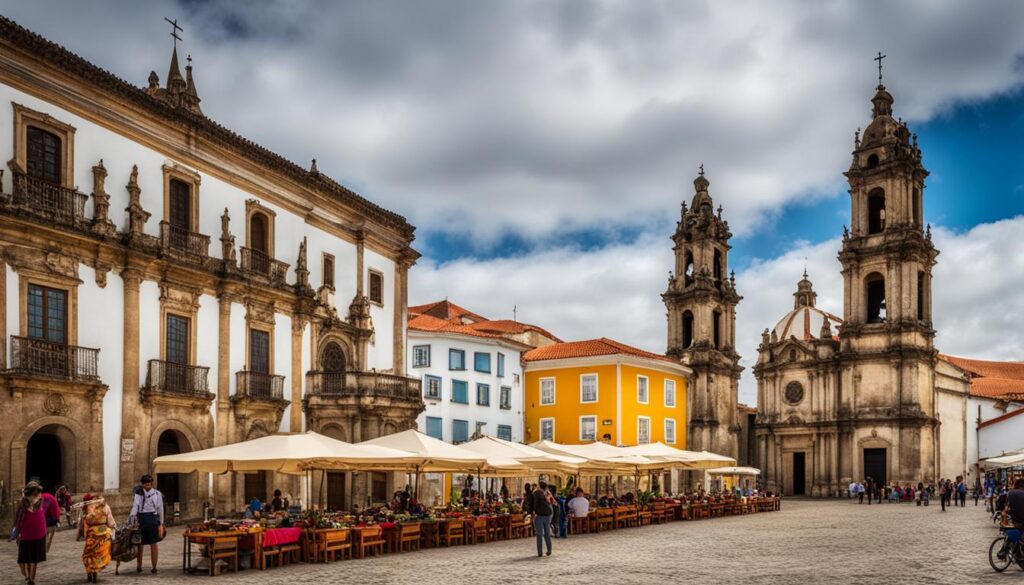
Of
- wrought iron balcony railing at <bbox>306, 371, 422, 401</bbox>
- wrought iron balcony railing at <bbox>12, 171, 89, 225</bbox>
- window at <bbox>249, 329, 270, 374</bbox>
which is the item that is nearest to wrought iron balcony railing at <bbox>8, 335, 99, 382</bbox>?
wrought iron balcony railing at <bbox>12, 171, 89, 225</bbox>

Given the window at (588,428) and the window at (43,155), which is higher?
the window at (43,155)

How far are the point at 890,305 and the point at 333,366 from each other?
3754cm

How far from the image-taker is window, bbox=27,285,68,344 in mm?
24562

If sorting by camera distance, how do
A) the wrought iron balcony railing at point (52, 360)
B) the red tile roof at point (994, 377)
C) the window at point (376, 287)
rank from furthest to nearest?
the red tile roof at point (994, 377)
the window at point (376, 287)
the wrought iron balcony railing at point (52, 360)

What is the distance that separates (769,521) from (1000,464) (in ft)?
32.8

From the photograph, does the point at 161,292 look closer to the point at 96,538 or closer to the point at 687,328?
the point at 96,538

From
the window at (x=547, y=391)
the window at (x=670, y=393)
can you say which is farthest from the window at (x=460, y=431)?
the window at (x=670, y=393)

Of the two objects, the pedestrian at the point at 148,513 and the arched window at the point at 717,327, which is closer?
the pedestrian at the point at 148,513

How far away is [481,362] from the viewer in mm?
51094

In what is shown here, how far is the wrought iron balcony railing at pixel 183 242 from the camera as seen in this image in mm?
28719

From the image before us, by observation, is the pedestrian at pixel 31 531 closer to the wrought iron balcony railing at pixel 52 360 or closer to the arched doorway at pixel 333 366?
the wrought iron balcony railing at pixel 52 360

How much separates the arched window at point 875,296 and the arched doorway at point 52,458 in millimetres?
49166

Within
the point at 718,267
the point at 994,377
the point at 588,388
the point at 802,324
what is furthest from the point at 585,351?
the point at 994,377

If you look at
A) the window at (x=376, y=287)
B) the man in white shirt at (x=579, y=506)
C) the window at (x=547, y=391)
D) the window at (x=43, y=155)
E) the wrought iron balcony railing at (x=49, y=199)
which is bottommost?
the man in white shirt at (x=579, y=506)
